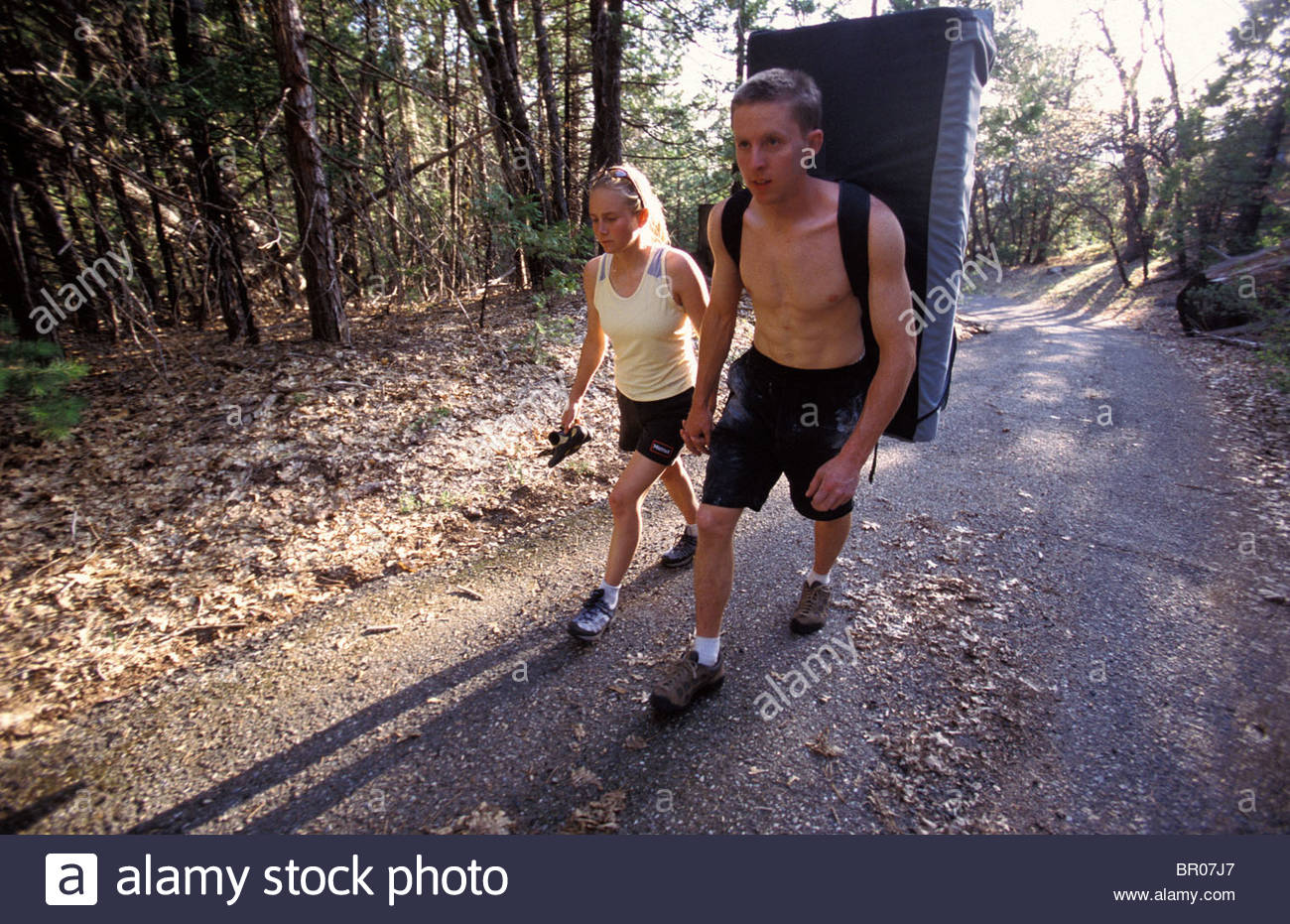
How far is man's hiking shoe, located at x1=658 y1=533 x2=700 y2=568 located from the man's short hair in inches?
89.5

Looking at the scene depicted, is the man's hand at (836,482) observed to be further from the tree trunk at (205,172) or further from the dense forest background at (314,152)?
the tree trunk at (205,172)

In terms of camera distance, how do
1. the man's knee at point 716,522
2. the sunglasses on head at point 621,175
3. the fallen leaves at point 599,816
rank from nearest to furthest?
the fallen leaves at point 599,816, the man's knee at point 716,522, the sunglasses on head at point 621,175

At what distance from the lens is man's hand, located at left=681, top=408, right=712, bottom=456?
2.51m

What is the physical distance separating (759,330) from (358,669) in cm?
244

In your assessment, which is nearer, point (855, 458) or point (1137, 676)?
point (855, 458)

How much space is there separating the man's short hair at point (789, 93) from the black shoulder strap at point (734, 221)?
0.36 metres

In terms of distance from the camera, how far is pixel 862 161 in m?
2.27

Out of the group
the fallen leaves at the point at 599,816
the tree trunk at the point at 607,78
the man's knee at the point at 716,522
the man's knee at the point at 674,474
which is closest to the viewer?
the fallen leaves at the point at 599,816

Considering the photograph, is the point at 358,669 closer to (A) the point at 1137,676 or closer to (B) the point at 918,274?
(B) the point at 918,274

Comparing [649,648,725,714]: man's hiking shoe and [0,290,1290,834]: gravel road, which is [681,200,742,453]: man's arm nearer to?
[649,648,725,714]: man's hiking shoe

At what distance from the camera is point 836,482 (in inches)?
79.8

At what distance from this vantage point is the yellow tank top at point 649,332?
9.01 ft

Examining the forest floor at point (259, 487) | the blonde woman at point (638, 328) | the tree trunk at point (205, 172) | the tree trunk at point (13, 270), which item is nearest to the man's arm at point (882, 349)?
the blonde woman at point (638, 328)

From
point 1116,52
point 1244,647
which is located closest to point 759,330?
point 1244,647
